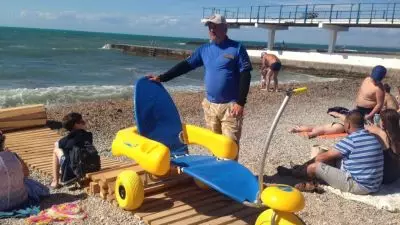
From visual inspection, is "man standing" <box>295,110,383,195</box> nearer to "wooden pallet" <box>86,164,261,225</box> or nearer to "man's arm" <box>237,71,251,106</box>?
"wooden pallet" <box>86,164,261,225</box>

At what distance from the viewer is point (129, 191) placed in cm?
408

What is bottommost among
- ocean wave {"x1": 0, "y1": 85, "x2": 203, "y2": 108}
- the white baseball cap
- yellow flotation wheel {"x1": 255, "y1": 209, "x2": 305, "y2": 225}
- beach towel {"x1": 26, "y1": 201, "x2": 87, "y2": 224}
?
ocean wave {"x1": 0, "y1": 85, "x2": 203, "y2": 108}

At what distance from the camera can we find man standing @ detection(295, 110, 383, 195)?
4.70m

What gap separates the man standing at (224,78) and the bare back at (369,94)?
3.36 metres

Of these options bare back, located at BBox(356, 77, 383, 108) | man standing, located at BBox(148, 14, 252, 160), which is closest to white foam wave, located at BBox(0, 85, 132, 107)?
bare back, located at BBox(356, 77, 383, 108)

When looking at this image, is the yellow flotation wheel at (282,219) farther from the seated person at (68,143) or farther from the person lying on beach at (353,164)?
the seated person at (68,143)

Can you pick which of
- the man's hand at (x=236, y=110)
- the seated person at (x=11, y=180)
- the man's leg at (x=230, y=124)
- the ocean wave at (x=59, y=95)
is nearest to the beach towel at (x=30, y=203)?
the seated person at (x=11, y=180)

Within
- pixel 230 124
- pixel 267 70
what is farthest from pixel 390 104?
pixel 267 70

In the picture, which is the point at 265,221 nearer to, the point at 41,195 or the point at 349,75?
the point at 41,195

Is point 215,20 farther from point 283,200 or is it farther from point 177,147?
point 283,200

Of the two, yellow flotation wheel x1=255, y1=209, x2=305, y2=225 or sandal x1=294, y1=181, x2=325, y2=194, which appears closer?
yellow flotation wheel x1=255, y1=209, x2=305, y2=225

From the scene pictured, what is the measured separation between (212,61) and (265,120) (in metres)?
5.46

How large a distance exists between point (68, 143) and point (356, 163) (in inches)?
126

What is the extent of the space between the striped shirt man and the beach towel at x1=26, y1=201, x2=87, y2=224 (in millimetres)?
2898
